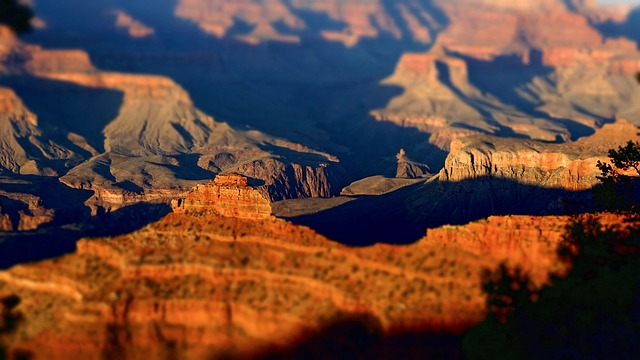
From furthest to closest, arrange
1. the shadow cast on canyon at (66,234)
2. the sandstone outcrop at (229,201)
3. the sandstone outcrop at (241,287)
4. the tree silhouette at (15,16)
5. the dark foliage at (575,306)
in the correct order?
the shadow cast on canyon at (66,234) < the sandstone outcrop at (229,201) < the dark foliage at (575,306) < the tree silhouette at (15,16) < the sandstone outcrop at (241,287)

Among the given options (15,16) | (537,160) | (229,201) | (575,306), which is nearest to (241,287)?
(229,201)

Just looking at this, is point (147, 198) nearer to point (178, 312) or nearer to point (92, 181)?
point (92, 181)

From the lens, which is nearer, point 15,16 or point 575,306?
point 15,16

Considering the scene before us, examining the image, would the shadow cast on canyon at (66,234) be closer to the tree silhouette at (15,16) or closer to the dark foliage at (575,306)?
the tree silhouette at (15,16)

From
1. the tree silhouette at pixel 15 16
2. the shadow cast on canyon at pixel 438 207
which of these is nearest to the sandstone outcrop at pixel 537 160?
the shadow cast on canyon at pixel 438 207

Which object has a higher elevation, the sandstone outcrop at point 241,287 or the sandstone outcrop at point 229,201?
the sandstone outcrop at point 229,201

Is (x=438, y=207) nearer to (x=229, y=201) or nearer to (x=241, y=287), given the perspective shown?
(x=229, y=201)
